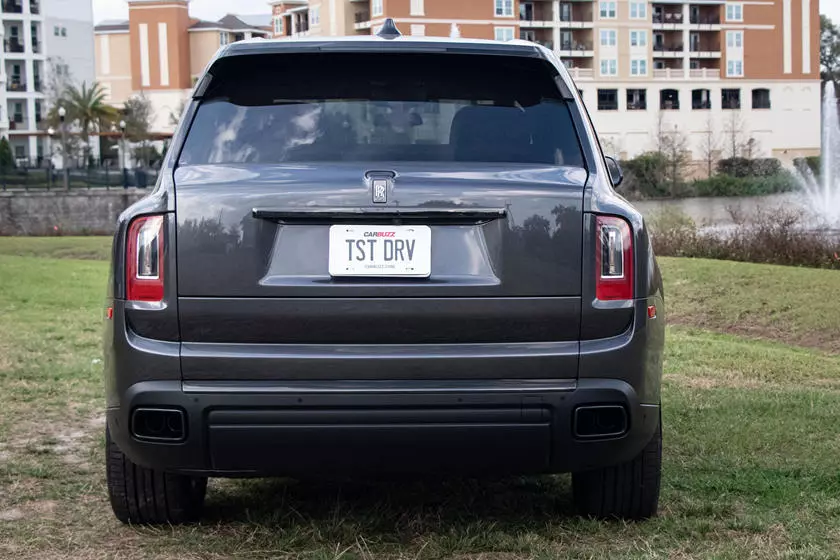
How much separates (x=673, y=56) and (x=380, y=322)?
9524 cm

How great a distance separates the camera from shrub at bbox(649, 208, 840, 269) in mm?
19031

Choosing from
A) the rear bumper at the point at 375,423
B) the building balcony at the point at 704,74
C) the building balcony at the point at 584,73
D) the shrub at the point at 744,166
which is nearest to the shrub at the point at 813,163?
the shrub at the point at 744,166

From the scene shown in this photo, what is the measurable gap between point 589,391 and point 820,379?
18.7 feet

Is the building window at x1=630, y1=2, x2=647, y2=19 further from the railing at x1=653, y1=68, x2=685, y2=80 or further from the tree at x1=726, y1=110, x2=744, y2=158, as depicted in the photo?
the tree at x1=726, y1=110, x2=744, y2=158

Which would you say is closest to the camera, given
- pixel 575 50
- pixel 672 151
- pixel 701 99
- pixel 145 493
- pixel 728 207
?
pixel 145 493

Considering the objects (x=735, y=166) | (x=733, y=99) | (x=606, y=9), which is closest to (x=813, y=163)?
(x=735, y=166)

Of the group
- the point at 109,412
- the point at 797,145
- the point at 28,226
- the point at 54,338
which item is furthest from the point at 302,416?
the point at 797,145

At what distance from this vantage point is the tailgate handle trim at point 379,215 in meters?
3.81

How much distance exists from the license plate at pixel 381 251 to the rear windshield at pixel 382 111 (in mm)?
423

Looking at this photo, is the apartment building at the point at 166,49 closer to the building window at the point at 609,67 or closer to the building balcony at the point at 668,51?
the building window at the point at 609,67

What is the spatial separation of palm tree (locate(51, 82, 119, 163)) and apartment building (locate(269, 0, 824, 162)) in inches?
717

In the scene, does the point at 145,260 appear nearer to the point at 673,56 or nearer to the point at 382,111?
the point at 382,111

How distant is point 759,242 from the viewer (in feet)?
65.3

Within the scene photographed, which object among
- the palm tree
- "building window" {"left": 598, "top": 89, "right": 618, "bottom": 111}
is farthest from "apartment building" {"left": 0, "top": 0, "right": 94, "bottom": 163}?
"building window" {"left": 598, "top": 89, "right": 618, "bottom": 111}
